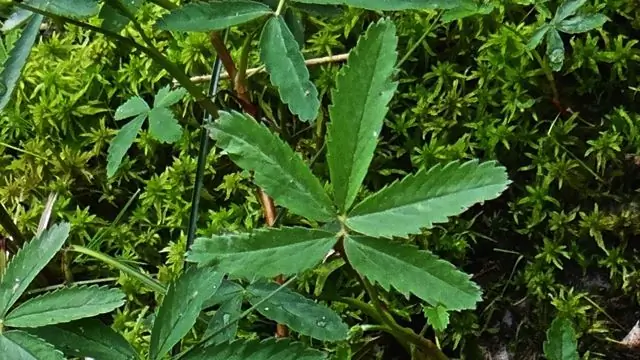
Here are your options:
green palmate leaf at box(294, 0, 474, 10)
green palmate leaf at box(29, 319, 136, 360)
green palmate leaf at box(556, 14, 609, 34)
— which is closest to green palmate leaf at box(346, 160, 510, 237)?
green palmate leaf at box(294, 0, 474, 10)

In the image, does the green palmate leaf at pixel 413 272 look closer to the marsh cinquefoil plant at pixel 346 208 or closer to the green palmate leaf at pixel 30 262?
the marsh cinquefoil plant at pixel 346 208

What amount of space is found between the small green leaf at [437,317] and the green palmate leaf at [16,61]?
769 mm

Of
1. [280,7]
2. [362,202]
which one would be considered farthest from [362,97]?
[280,7]

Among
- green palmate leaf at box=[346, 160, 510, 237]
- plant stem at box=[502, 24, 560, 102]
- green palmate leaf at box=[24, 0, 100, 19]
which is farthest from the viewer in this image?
plant stem at box=[502, 24, 560, 102]

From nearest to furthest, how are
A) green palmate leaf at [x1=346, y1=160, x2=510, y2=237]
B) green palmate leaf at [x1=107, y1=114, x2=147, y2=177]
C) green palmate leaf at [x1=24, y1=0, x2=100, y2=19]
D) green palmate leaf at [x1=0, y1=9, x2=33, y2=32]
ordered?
green palmate leaf at [x1=346, y1=160, x2=510, y2=237] → green palmate leaf at [x1=24, y1=0, x2=100, y2=19] → green palmate leaf at [x1=0, y1=9, x2=33, y2=32] → green palmate leaf at [x1=107, y1=114, x2=147, y2=177]

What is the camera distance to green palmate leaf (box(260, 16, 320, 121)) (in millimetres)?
1097

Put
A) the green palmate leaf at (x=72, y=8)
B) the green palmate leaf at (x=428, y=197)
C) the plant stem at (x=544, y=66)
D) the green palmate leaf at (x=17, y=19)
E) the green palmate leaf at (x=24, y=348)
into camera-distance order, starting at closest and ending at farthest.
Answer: the green palmate leaf at (x=428, y=197) < the green palmate leaf at (x=24, y=348) < the green palmate leaf at (x=72, y=8) < the green palmate leaf at (x=17, y=19) < the plant stem at (x=544, y=66)

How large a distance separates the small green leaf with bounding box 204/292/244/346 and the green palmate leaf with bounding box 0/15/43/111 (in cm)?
46

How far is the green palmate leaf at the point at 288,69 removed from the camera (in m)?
1.10

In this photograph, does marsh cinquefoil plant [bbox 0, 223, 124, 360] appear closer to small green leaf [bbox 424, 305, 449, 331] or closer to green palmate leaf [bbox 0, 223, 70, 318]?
green palmate leaf [bbox 0, 223, 70, 318]

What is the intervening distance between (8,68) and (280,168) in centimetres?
53

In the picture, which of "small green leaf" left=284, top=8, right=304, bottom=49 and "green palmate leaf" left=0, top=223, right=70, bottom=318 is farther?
"small green leaf" left=284, top=8, right=304, bottom=49

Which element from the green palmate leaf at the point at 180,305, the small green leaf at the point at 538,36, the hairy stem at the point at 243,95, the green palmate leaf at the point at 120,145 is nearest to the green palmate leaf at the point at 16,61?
the green palmate leaf at the point at 120,145

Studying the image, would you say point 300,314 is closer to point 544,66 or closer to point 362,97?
point 362,97
